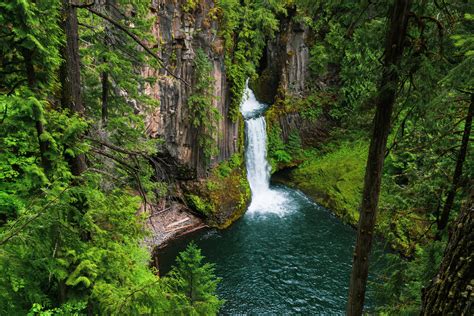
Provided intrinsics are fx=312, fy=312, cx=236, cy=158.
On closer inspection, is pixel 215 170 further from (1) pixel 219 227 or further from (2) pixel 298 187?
(2) pixel 298 187

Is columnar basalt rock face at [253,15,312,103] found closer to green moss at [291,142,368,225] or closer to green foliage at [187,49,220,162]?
green moss at [291,142,368,225]

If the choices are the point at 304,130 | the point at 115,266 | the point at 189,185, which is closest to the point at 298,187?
the point at 304,130

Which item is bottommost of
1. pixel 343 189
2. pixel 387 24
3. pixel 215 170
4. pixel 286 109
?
pixel 343 189

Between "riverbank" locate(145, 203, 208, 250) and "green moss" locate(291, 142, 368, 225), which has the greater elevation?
"green moss" locate(291, 142, 368, 225)

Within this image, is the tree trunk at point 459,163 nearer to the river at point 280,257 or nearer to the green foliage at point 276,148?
the river at point 280,257

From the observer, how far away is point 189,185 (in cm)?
2123

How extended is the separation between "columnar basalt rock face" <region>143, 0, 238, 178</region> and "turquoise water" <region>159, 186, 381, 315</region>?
5228 mm

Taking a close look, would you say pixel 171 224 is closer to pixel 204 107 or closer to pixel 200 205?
pixel 200 205

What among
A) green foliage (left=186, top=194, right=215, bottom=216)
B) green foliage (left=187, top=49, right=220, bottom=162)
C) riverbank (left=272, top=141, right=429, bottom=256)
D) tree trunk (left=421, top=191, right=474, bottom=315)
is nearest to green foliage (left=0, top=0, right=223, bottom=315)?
tree trunk (left=421, top=191, right=474, bottom=315)

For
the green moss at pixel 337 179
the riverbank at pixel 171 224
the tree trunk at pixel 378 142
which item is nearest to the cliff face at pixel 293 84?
the green moss at pixel 337 179

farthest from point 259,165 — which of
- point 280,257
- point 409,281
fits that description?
point 409,281

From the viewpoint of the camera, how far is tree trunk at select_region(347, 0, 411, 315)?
15.0 ft

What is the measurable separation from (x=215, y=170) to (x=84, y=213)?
17071 mm

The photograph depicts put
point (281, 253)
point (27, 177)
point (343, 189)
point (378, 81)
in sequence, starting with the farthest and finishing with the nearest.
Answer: point (343, 189)
point (281, 253)
point (378, 81)
point (27, 177)
